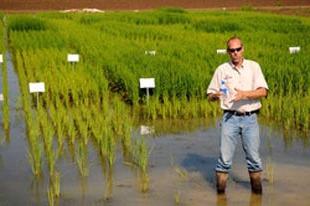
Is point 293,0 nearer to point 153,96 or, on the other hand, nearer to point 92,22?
point 92,22

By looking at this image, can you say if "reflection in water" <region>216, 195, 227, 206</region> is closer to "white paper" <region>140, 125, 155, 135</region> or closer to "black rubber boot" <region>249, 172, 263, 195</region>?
"black rubber boot" <region>249, 172, 263, 195</region>

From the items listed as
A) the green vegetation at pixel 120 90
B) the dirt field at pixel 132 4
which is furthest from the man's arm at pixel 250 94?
the dirt field at pixel 132 4

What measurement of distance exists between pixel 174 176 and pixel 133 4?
3230 centimetres

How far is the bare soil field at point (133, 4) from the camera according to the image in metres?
36.3

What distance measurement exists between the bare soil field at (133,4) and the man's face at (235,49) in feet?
106

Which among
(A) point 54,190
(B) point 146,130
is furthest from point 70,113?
(A) point 54,190

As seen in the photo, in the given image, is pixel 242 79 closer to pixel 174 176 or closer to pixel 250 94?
pixel 250 94

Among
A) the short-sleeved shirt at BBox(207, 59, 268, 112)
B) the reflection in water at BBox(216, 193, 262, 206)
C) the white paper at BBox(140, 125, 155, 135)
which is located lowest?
the reflection in water at BBox(216, 193, 262, 206)

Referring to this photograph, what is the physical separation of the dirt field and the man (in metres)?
32.3

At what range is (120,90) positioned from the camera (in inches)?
350

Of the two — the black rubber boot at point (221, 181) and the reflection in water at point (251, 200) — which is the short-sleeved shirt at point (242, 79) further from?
the reflection in water at point (251, 200)

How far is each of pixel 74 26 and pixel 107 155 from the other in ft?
42.5

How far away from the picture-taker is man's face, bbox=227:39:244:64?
427cm

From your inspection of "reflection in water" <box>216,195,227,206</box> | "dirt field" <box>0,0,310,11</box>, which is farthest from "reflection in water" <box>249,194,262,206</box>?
"dirt field" <box>0,0,310,11</box>
